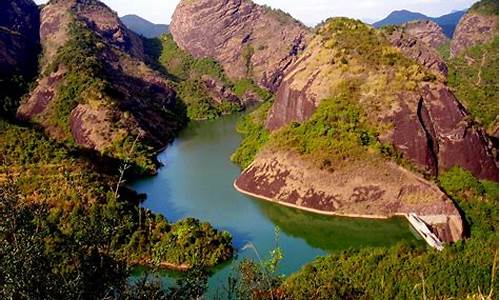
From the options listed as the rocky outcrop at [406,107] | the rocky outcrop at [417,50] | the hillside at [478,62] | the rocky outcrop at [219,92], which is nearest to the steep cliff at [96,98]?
the rocky outcrop at [219,92]

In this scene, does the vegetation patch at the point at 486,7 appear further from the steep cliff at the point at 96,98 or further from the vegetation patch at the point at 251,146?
the vegetation patch at the point at 251,146

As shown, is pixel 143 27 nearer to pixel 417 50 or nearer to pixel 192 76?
pixel 192 76

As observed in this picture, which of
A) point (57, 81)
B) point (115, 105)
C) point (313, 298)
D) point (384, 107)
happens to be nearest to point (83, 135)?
point (115, 105)

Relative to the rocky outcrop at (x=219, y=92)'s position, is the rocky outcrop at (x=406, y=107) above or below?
above

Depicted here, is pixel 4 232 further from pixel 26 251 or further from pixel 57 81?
pixel 57 81

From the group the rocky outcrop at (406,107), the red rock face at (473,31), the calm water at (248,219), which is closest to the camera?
the calm water at (248,219)

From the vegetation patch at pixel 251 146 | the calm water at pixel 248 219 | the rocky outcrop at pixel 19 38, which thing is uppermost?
the rocky outcrop at pixel 19 38

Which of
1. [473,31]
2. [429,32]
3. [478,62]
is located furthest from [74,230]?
[429,32]
